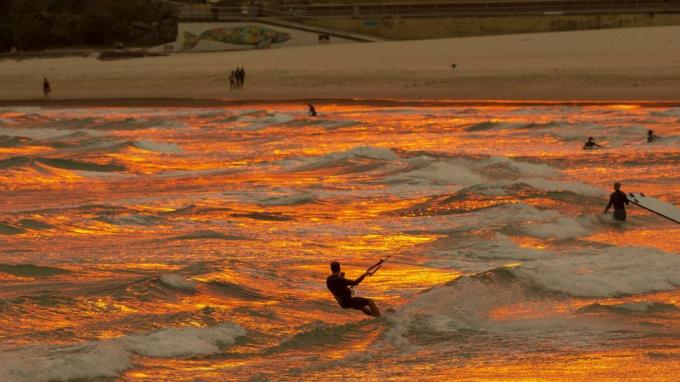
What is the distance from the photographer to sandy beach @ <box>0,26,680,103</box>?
50.0 meters

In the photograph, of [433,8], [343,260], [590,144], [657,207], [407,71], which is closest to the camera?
[343,260]

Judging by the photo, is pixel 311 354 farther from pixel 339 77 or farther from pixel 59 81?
pixel 59 81

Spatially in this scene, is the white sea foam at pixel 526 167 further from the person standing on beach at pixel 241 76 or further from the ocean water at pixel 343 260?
the person standing on beach at pixel 241 76

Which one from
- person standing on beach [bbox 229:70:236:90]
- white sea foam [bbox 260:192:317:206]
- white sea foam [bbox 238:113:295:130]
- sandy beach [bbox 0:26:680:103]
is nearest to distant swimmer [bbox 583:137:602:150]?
white sea foam [bbox 260:192:317:206]

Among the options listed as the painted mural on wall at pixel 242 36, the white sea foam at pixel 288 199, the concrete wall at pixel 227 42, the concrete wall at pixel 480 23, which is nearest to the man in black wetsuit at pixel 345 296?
the white sea foam at pixel 288 199

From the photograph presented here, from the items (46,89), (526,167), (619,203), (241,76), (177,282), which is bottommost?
(46,89)

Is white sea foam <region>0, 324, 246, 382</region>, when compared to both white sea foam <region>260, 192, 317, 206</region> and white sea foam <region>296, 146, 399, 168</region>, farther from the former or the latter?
white sea foam <region>296, 146, 399, 168</region>

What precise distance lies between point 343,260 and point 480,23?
47967 millimetres

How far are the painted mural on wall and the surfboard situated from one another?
4799cm

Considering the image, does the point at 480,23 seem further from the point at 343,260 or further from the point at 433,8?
the point at 343,260

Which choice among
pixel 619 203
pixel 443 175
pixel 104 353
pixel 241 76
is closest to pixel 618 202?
pixel 619 203

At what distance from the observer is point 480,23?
65812 millimetres

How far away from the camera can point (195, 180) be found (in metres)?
29.6

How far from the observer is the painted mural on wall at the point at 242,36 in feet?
222
